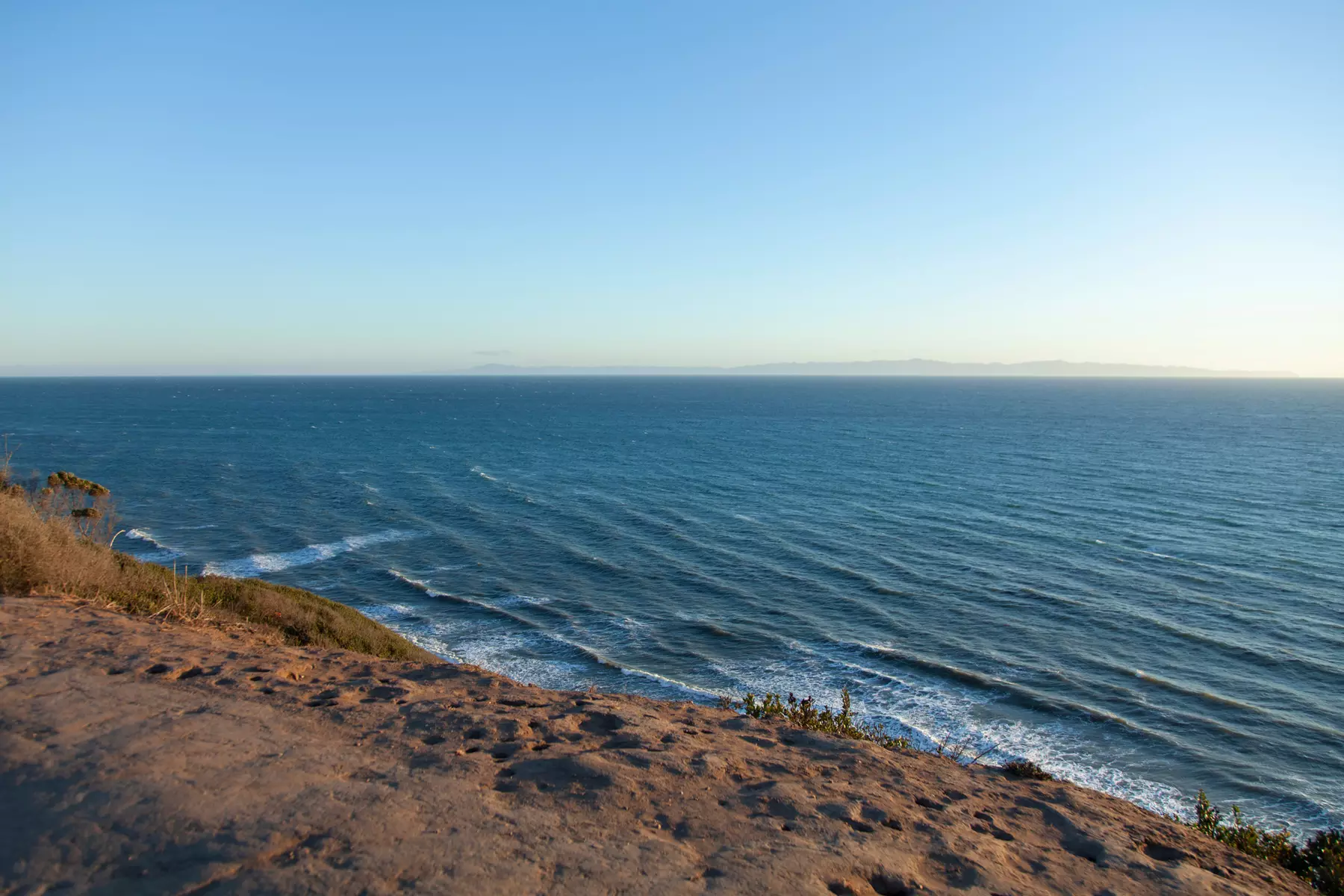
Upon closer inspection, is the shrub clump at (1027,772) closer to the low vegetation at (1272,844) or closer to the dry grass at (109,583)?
the low vegetation at (1272,844)

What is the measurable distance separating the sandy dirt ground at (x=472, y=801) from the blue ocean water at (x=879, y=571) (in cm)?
1507

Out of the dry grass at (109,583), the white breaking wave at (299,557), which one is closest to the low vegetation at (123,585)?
the dry grass at (109,583)

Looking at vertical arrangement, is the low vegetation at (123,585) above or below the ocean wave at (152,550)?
above

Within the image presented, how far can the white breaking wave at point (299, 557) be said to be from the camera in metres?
36.3

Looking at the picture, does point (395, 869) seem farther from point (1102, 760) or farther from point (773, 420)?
point (773, 420)

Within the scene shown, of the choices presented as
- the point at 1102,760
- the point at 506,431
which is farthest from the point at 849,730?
the point at 506,431

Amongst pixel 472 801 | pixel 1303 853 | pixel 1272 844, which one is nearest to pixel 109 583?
pixel 472 801

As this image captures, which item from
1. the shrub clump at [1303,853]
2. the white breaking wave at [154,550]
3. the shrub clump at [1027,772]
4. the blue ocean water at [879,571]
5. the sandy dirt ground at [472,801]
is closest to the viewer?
the sandy dirt ground at [472,801]

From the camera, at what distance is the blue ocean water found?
961 inches

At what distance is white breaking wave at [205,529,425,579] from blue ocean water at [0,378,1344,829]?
0.21m

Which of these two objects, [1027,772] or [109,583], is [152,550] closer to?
[109,583]

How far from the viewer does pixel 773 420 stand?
12925cm

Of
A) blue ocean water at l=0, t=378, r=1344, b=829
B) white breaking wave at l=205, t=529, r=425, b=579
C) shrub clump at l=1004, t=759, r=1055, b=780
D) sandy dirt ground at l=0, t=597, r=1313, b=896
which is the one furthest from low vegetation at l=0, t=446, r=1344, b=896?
white breaking wave at l=205, t=529, r=425, b=579

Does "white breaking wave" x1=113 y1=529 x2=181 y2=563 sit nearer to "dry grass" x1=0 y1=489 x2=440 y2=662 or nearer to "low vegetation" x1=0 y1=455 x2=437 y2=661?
"low vegetation" x1=0 y1=455 x2=437 y2=661
